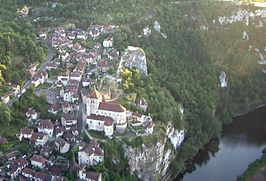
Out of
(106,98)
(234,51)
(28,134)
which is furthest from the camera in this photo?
(234,51)

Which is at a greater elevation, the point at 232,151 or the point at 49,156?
the point at 49,156

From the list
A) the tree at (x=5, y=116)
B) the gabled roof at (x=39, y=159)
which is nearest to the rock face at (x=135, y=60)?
the tree at (x=5, y=116)

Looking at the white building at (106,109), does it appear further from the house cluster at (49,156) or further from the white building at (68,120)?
the house cluster at (49,156)

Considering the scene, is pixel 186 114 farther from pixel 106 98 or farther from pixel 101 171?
pixel 101 171

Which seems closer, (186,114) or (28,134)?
(28,134)

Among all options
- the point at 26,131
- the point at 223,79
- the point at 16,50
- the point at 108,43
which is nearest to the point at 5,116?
the point at 26,131

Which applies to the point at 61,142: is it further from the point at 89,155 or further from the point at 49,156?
the point at 89,155

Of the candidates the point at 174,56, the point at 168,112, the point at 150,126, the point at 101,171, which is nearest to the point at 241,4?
the point at 174,56
